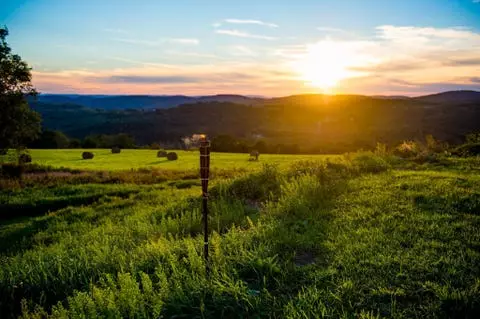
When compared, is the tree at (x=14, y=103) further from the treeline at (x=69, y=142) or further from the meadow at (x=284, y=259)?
the treeline at (x=69, y=142)

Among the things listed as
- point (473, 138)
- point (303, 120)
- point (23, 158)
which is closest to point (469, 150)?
point (473, 138)

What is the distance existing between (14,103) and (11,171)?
464cm

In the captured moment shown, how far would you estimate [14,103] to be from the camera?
87.3 feet

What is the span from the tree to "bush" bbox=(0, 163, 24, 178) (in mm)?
2377

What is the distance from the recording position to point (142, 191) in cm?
2067

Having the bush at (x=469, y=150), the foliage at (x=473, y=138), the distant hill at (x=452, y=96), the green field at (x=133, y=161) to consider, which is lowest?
the green field at (x=133, y=161)

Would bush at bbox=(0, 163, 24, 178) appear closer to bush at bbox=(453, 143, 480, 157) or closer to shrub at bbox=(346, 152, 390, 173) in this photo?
shrub at bbox=(346, 152, 390, 173)

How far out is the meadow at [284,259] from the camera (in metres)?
5.85

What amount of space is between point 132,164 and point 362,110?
95.1 meters

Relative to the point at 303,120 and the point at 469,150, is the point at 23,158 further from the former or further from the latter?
the point at 303,120

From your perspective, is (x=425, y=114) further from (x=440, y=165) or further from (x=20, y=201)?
(x=20, y=201)

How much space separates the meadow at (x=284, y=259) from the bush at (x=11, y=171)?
10.7 m

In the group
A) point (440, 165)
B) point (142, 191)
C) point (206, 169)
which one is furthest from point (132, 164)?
point (206, 169)

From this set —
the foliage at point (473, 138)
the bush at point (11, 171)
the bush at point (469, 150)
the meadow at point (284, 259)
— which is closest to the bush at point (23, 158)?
the bush at point (11, 171)
